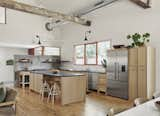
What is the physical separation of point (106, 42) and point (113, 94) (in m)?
2.42

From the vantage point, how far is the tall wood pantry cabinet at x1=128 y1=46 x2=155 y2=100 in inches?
208

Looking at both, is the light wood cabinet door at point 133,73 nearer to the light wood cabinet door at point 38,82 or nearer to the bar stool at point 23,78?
the light wood cabinet door at point 38,82

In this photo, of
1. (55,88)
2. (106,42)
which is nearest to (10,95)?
(55,88)

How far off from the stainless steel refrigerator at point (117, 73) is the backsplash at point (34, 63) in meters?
4.71

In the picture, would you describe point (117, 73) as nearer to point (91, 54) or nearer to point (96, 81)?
point (96, 81)

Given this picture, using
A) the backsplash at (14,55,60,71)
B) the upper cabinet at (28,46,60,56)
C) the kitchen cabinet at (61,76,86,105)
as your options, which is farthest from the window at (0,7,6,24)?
the kitchen cabinet at (61,76,86,105)

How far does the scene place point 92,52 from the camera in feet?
26.8

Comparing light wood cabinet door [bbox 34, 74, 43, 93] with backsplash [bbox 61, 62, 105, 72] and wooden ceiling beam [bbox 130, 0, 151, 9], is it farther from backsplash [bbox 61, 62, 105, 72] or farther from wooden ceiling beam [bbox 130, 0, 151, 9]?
wooden ceiling beam [bbox 130, 0, 151, 9]

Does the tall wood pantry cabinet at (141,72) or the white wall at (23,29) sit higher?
the white wall at (23,29)

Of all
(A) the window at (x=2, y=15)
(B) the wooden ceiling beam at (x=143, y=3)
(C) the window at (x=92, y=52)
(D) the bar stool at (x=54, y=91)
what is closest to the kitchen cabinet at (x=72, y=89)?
(D) the bar stool at (x=54, y=91)

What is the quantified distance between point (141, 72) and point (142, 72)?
0.03 metres

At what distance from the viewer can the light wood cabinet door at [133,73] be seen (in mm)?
5488

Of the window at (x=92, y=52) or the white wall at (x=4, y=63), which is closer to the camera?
the window at (x=92, y=52)

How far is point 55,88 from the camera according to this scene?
551 cm
